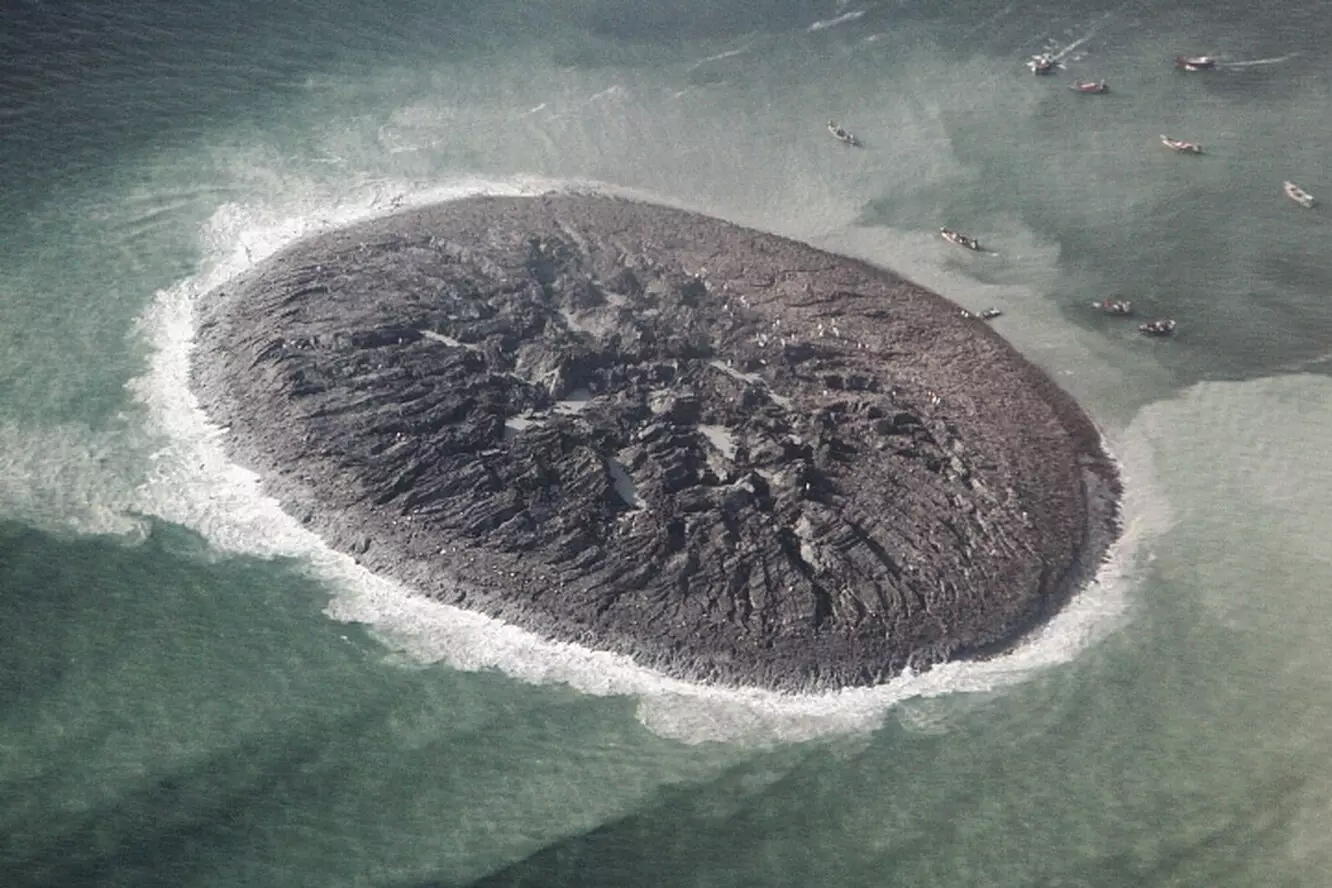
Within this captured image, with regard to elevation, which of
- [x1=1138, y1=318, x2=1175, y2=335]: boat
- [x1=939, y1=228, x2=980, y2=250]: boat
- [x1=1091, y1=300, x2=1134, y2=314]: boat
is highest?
[x1=939, y1=228, x2=980, y2=250]: boat

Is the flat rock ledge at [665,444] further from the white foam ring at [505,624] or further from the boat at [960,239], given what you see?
the boat at [960,239]

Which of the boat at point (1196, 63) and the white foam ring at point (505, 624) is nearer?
the white foam ring at point (505, 624)

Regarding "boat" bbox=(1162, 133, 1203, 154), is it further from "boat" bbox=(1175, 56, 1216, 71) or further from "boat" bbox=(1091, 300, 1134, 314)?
"boat" bbox=(1091, 300, 1134, 314)

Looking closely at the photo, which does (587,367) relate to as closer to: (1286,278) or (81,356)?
(81,356)

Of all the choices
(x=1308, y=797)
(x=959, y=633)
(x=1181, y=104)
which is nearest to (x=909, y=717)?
(x=959, y=633)

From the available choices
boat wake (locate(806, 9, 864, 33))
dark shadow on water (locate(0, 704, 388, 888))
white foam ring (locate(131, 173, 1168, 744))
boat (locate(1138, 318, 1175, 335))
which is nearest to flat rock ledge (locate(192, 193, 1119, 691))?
white foam ring (locate(131, 173, 1168, 744))

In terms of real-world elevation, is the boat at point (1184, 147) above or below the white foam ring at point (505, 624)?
above

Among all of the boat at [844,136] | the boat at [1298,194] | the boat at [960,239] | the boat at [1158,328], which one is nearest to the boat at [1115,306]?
the boat at [1158,328]
